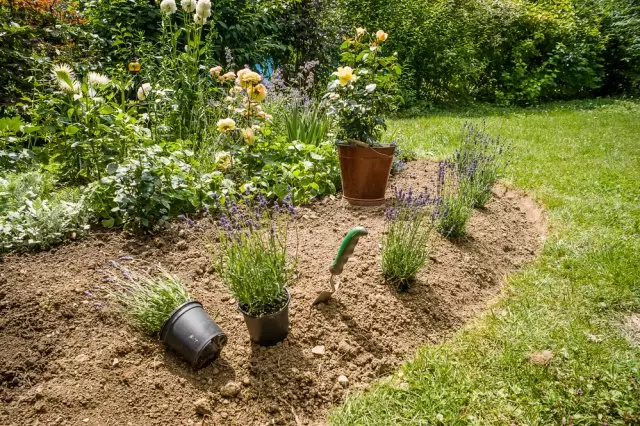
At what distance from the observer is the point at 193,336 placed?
1.92 meters

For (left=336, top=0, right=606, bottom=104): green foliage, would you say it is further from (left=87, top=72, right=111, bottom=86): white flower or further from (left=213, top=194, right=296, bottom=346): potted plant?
(left=213, top=194, right=296, bottom=346): potted plant

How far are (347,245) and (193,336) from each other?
2.72 feet

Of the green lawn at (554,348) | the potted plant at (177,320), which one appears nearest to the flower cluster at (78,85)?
the potted plant at (177,320)

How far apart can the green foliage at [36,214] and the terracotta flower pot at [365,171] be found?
6.43ft

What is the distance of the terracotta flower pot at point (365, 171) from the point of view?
3596mm

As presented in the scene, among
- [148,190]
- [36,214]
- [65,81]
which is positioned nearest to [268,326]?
[148,190]

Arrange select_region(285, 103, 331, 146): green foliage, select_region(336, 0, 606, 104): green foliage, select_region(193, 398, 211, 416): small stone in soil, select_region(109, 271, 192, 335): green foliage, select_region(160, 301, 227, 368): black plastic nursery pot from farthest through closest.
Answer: select_region(336, 0, 606, 104): green foliage
select_region(285, 103, 331, 146): green foliage
select_region(109, 271, 192, 335): green foliage
select_region(160, 301, 227, 368): black plastic nursery pot
select_region(193, 398, 211, 416): small stone in soil

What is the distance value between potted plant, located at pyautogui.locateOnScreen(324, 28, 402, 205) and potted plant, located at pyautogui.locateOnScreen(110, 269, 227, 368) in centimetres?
191

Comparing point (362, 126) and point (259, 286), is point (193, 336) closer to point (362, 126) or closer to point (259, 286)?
point (259, 286)

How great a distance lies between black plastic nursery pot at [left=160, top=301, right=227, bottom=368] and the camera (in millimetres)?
1918

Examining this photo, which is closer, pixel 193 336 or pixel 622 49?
pixel 193 336

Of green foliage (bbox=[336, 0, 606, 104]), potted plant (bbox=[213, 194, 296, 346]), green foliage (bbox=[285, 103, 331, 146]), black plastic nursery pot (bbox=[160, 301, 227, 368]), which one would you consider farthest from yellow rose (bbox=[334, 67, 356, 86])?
green foliage (bbox=[336, 0, 606, 104])

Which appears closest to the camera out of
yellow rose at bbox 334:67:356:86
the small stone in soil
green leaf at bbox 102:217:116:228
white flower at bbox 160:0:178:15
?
the small stone in soil

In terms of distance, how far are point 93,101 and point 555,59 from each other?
1068 cm
